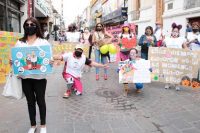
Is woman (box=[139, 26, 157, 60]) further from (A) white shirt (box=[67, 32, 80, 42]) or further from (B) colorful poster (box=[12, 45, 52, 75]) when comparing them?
(B) colorful poster (box=[12, 45, 52, 75])

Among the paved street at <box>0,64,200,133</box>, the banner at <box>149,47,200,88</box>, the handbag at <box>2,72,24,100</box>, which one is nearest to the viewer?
the handbag at <box>2,72,24,100</box>

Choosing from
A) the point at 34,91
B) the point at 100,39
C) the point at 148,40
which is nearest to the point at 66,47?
the point at 100,39

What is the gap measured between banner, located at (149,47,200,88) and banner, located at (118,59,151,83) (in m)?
0.96

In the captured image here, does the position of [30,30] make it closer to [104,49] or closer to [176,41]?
[104,49]

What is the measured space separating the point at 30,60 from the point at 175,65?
4.59 m

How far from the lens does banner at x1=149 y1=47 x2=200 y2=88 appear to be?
7.66m

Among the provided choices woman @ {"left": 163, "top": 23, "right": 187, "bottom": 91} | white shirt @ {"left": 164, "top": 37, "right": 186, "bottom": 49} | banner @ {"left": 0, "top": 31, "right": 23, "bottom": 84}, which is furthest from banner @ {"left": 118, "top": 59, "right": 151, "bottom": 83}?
banner @ {"left": 0, "top": 31, "right": 23, "bottom": 84}

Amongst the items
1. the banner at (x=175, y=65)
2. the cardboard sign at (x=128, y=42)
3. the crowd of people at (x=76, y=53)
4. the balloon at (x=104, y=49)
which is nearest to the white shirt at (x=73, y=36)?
the crowd of people at (x=76, y=53)

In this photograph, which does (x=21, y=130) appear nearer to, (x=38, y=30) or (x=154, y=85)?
(x=38, y=30)

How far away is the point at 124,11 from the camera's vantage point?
3522 centimetres

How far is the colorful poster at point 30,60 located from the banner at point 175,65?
4250mm

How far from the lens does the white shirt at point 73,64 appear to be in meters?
6.86

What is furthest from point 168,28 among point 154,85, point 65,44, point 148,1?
point 154,85

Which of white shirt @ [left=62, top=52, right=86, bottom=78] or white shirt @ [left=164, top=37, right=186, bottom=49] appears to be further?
white shirt @ [left=164, top=37, right=186, bottom=49]
